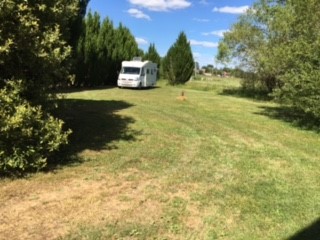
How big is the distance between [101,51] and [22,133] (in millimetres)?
29019

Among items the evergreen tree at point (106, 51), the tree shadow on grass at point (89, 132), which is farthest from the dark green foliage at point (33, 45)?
the evergreen tree at point (106, 51)

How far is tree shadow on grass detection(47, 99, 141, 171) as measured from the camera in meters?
7.93

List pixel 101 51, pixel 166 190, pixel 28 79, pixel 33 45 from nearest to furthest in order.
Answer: pixel 166 190 < pixel 33 45 < pixel 28 79 < pixel 101 51

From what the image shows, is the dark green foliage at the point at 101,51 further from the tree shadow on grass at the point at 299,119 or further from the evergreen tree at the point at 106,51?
the tree shadow on grass at the point at 299,119

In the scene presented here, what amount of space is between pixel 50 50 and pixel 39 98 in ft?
2.69

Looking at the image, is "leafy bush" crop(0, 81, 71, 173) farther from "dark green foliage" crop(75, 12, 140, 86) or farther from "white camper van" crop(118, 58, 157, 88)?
"white camper van" crop(118, 58, 157, 88)

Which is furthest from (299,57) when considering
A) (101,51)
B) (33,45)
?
(101,51)

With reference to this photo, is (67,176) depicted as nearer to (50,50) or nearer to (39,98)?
(39,98)

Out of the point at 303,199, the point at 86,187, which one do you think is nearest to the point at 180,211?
the point at 86,187

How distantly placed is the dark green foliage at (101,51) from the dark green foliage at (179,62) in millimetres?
4571

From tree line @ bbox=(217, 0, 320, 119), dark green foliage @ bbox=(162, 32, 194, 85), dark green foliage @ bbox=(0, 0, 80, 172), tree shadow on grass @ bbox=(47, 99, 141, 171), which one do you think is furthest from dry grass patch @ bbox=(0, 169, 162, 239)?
dark green foliage @ bbox=(162, 32, 194, 85)

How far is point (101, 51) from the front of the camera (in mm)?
34812

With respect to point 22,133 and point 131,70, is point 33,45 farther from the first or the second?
point 131,70

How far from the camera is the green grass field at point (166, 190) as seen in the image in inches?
200
